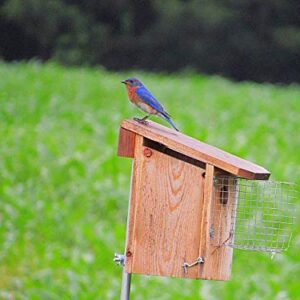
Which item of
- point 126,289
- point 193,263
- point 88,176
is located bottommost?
point 126,289

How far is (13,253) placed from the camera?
7395mm

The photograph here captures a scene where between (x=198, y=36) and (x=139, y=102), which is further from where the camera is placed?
(x=198, y=36)

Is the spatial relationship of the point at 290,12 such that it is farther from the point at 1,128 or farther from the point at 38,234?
the point at 38,234

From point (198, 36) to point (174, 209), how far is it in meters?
28.4

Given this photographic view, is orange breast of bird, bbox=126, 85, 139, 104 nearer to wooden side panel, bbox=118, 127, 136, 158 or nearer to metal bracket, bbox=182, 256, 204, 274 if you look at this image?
wooden side panel, bbox=118, 127, 136, 158

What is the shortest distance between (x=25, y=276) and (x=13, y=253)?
1.21 feet

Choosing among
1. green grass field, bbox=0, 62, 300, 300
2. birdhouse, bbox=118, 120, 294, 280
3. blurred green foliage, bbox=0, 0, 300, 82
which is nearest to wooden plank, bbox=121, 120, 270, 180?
birdhouse, bbox=118, 120, 294, 280

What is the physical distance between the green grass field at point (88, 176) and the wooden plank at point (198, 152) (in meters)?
3.04

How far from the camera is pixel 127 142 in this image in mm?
3832

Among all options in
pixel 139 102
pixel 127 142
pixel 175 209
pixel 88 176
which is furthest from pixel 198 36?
pixel 175 209

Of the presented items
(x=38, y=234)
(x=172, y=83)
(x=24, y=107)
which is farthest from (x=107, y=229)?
(x=172, y=83)

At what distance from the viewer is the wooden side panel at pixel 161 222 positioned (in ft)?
12.2

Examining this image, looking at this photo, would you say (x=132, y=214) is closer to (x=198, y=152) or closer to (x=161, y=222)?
(x=161, y=222)

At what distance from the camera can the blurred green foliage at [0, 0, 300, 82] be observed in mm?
31250
